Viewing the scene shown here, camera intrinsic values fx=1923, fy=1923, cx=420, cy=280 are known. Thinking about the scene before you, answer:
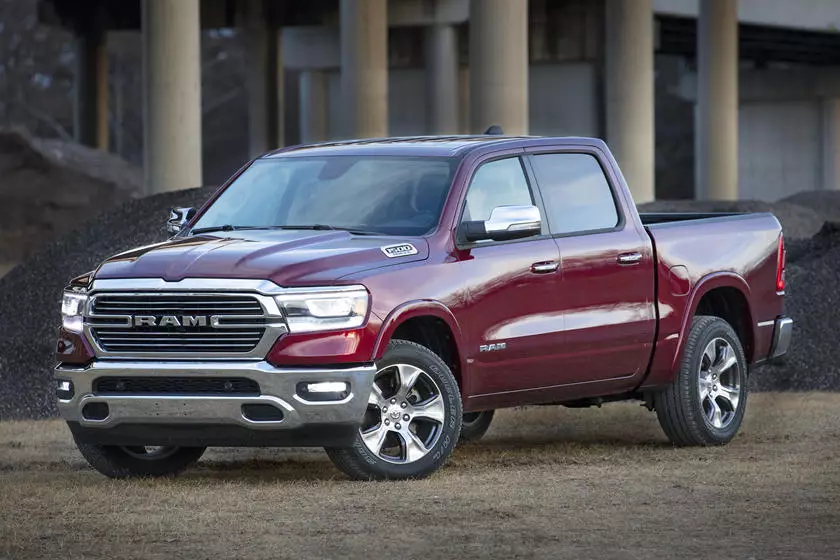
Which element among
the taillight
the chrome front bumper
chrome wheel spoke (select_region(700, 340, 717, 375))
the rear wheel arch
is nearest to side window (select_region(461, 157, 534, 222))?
the rear wheel arch

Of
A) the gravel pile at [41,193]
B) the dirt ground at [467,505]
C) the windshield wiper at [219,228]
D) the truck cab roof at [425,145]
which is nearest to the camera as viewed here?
the dirt ground at [467,505]

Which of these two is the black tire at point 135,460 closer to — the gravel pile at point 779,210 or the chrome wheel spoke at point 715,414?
the chrome wheel spoke at point 715,414

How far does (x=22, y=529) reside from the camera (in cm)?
860

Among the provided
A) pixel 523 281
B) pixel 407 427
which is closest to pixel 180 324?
pixel 407 427

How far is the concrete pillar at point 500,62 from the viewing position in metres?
34.8

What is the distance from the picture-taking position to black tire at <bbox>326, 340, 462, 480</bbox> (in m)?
9.88

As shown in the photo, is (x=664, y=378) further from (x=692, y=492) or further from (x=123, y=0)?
(x=123, y=0)

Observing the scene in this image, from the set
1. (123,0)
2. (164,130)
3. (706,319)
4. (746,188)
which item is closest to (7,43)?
(123,0)

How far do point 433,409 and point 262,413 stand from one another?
3.23 ft

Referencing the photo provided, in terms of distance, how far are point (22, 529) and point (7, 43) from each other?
111184 mm

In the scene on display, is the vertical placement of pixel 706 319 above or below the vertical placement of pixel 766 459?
above

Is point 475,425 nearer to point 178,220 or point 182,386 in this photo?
point 178,220

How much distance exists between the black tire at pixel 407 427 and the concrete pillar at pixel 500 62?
2494 cm

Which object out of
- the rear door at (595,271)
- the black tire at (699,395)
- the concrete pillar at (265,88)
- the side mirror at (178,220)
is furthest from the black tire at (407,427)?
the concrete pillar at (265,88)
